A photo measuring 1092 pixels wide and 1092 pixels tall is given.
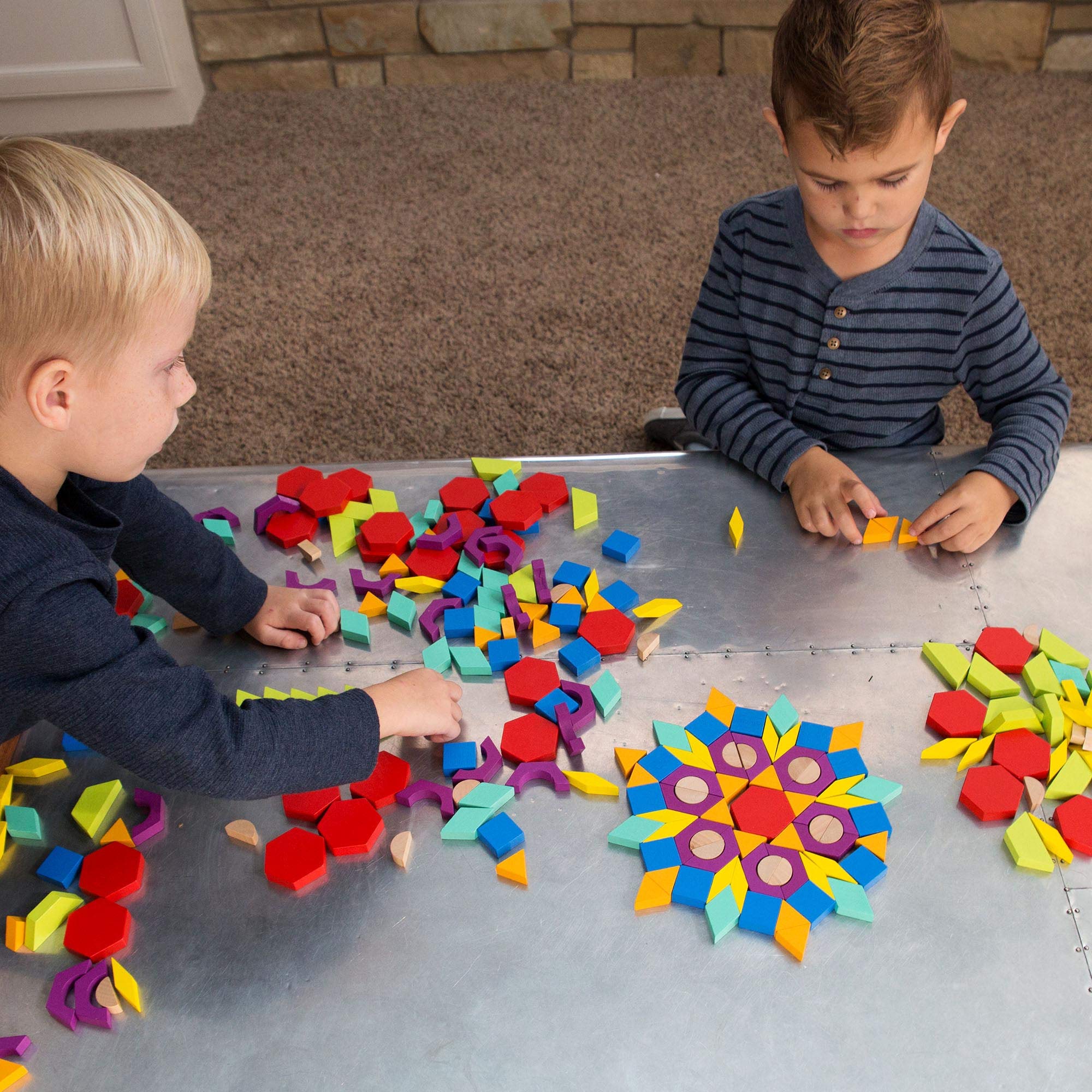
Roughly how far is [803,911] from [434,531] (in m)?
0.54

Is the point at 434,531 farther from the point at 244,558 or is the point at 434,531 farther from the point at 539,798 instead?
the point at 539,798

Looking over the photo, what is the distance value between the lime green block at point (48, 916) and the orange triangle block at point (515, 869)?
319mm

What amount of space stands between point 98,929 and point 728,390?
2.75 ft

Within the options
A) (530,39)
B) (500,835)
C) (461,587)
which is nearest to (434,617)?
(461,587)

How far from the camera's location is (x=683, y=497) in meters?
1.14

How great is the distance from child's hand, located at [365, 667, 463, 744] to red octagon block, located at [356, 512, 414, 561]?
0.67 feet

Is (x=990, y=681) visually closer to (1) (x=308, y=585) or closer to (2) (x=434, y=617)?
(2) (x=434, y=617)

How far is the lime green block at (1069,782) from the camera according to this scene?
2.76 feet

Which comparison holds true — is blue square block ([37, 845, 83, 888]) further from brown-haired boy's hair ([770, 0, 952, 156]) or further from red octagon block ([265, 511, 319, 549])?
brown-haired boy's hair ([770, 0, 952, 156])

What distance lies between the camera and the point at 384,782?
87cm

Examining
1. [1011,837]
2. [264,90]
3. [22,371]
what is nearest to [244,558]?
[22,371]

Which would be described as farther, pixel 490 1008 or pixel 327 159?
pixel 327 159

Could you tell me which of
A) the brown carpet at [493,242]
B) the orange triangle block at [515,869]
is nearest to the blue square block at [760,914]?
the orange triangle block at [515,869]

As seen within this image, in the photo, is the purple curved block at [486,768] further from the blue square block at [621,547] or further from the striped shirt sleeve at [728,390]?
the striped shirt sleeve at [728,390]
